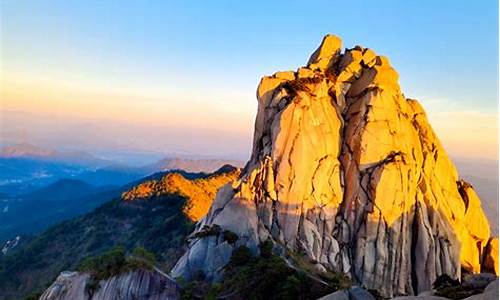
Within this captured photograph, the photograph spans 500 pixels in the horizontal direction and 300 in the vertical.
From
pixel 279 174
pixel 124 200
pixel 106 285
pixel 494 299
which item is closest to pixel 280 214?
pixel 279 174

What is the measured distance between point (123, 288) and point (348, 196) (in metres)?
19.2

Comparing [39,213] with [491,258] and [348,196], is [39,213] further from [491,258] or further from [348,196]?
[491,258]

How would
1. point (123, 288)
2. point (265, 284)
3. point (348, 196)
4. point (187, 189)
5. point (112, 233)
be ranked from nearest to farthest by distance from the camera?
point (123, 288) → point (265, 284) → point (348, 196) → point (112, 233) → point (187, 189)

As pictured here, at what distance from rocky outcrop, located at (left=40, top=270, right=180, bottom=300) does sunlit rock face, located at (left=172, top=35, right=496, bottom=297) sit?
5.69m

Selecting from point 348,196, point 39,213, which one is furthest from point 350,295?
point 39,213

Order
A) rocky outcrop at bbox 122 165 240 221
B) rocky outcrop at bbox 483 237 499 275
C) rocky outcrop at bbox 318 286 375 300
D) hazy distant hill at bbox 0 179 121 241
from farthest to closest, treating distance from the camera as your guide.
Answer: hazy distant hill at bbox 0 179 121 241, rocky outcrop at bbox 122 165 240 221, rocky outcrop at bbox 483 237 499 275, rocky outcrop at bbox 318 286 375 300

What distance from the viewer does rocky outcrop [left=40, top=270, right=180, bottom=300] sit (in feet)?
92.4

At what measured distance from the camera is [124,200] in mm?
97750

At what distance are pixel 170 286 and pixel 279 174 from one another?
13374mm

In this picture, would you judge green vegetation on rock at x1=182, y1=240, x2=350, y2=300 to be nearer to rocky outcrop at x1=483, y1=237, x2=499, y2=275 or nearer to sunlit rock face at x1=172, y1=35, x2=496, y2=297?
sunlit rock face at x1=172, y1=35, x2=496, y2=297

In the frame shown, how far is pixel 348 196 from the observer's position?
129 ft

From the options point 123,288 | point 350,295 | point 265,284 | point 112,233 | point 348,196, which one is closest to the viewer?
point 350,295

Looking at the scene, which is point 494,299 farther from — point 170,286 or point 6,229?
point 6,229

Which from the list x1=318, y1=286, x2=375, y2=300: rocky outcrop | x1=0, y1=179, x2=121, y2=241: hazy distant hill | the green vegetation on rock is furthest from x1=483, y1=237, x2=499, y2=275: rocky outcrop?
x1=0, y1=179, x2=121, y2=241: hazy distant hill
